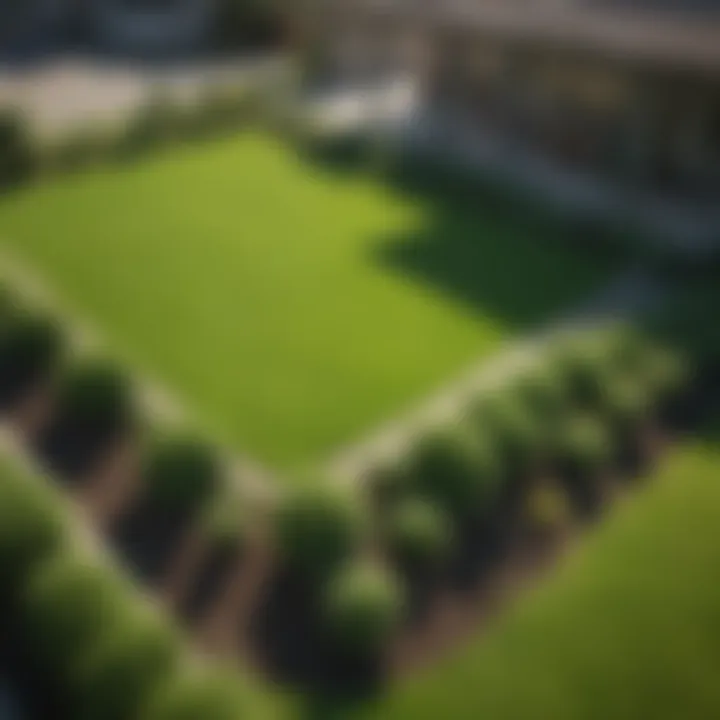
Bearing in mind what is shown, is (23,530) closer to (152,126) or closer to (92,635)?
(92,635)

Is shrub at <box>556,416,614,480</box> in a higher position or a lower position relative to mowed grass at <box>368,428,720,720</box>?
higher

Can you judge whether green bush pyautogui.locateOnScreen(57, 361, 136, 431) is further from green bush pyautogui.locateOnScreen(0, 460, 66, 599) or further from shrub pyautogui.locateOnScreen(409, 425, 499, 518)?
shrub pyautogui.locateOnScreen(409, 425, 499, 518)

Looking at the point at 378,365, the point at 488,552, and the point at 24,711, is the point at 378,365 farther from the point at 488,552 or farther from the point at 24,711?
the point at 24,711

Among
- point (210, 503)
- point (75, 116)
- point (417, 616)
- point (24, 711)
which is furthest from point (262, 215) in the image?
point (24, 711)

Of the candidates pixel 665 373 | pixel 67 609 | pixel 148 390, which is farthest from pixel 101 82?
pixel 67 609

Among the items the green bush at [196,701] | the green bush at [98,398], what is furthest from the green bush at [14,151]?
the green bush at [196,701]

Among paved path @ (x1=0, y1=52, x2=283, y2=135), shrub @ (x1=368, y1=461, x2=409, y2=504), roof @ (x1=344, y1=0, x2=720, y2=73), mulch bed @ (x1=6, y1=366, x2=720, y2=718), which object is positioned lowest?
mulch bed @ (x1=6, y1=366, x2=720, y2=718)

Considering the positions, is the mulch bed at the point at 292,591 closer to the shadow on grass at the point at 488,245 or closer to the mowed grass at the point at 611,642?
the mowed grass at the point at 611,642

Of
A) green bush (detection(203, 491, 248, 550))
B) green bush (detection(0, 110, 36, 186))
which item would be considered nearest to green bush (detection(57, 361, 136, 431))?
green bush (detection(203, 491, 248, 550))

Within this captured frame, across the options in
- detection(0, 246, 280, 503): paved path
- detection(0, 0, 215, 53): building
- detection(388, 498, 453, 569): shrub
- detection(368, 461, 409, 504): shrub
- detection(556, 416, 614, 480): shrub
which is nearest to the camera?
detection(388, 498, 453, 569): shrub
